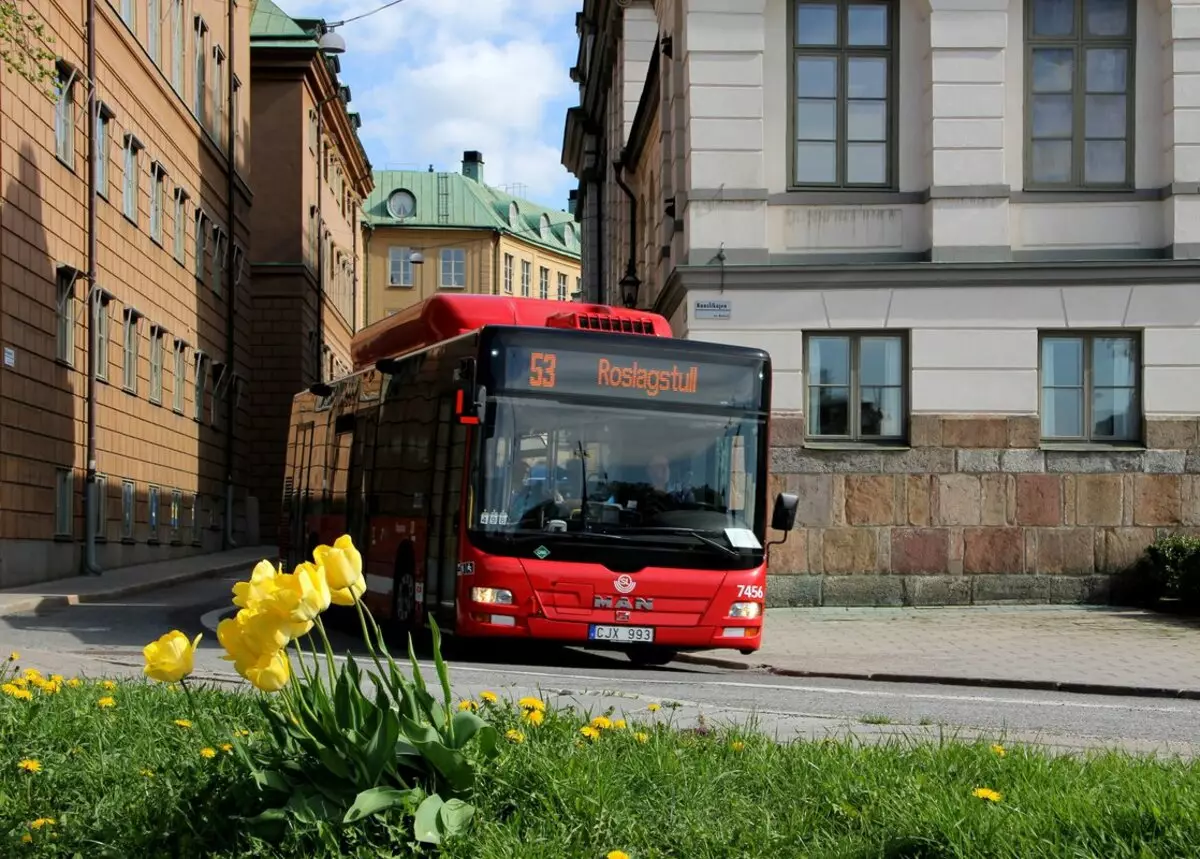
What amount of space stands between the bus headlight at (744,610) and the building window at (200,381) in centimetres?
2943

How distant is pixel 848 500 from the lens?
21.5 metres

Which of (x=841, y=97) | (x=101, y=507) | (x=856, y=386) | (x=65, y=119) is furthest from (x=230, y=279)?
(x=856, y=386)

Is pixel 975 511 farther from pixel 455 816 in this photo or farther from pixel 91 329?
pixel 455 816

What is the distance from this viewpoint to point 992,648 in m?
17.1

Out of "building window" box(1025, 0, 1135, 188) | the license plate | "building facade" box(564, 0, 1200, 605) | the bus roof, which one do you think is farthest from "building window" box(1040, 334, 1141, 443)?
the license plate

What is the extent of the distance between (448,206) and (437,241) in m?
2.39

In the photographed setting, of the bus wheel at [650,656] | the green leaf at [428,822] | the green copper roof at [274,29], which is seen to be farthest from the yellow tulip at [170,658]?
the green copper roof at [274,29]

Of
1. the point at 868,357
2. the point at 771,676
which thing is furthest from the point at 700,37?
the point at 771,676

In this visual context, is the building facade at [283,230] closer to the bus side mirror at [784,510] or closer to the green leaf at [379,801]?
the bus side mirror at [784,510]

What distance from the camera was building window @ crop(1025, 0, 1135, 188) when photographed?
2219cm

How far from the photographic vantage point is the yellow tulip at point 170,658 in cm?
497

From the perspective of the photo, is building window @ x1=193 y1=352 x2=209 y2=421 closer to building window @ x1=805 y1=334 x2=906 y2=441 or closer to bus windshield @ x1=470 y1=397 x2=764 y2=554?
building window @ x1=805 y1=334 x2=906 y2=441

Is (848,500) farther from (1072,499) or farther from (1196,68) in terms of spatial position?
(1196,68)

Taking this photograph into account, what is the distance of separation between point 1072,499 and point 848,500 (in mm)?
2755
